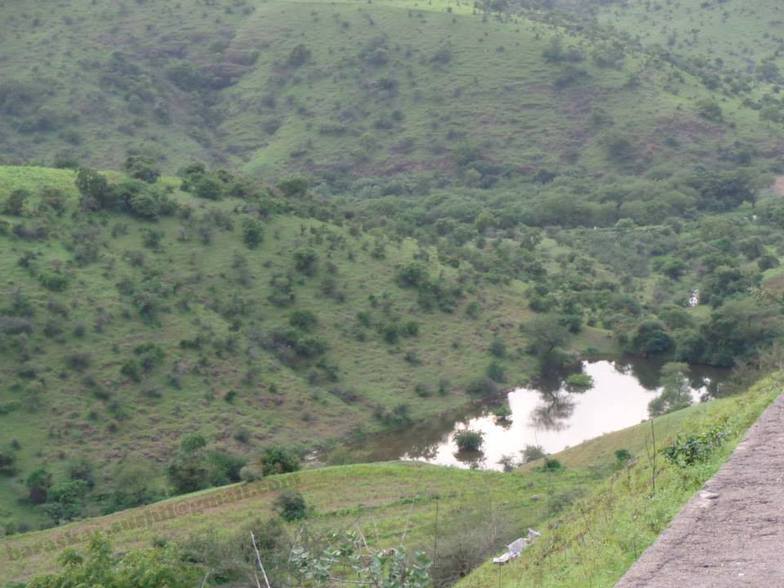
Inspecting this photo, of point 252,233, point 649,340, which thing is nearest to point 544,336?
point 649,340

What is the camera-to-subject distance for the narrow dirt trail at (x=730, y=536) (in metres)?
9.53

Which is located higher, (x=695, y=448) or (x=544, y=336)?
(x=695, y=448)

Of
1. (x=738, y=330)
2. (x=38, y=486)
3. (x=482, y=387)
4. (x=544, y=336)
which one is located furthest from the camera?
(x=544, y=336)

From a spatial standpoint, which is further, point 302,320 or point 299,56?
point 299,56

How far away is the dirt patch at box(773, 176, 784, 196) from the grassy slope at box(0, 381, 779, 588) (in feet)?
159

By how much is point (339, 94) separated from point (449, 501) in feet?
225

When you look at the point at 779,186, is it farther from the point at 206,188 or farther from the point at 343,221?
the point at 206,188

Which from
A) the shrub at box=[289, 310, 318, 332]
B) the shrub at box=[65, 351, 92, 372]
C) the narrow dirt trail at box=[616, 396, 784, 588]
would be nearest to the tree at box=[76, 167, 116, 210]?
the shrub at box=[65, 351, 92, 372]

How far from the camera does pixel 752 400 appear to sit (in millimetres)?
16844

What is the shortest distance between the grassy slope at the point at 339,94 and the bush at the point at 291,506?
186ft

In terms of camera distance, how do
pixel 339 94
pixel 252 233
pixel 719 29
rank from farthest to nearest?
pixel 719 29, pixel 339 94, pixel 252 233

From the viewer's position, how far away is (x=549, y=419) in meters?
46.8

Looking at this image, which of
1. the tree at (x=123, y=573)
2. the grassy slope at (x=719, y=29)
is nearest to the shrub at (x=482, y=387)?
the tree at (x=123, y=573)

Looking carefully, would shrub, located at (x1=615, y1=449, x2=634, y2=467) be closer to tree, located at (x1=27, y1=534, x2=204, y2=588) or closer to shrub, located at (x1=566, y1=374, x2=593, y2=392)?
tree, located at (x1=27, y1=534, x2=204, y2=588)
